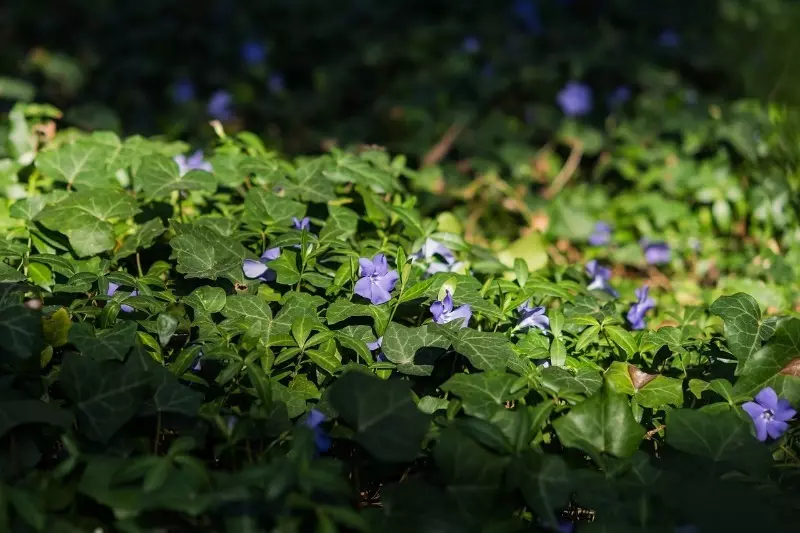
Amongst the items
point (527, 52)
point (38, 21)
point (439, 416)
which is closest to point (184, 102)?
point (38, 21)

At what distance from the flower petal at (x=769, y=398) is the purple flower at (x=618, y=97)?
2570 millimetres

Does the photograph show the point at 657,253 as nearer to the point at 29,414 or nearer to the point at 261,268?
the point at 261,268

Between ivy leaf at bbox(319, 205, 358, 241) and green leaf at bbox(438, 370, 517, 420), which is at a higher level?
ivy leaf at bbox(319, 205, 358, 241)

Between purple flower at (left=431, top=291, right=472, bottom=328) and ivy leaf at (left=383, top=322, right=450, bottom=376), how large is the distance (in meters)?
0.09

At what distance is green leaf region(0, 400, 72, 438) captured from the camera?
1.62 metres

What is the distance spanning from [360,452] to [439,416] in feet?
0.64

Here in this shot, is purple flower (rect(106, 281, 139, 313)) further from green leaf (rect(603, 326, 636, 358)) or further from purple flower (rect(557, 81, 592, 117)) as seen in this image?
purple flower (rect(557, 81, 592, 117))

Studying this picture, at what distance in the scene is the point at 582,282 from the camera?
2.62 meters

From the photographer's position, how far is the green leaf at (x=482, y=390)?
5.94 ft

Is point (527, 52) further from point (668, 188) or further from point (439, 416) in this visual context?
point (439, 416)

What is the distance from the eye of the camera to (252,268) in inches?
86.0

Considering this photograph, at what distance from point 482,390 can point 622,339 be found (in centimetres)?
50

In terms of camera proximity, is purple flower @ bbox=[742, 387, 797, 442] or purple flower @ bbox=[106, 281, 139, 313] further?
purple flower @ bbox=[106, 281, 139, 313]

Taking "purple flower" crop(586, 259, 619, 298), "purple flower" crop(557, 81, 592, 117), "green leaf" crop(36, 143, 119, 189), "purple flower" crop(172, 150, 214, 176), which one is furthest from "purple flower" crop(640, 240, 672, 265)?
"green leaf" crop(36, 143, 119, 189)
